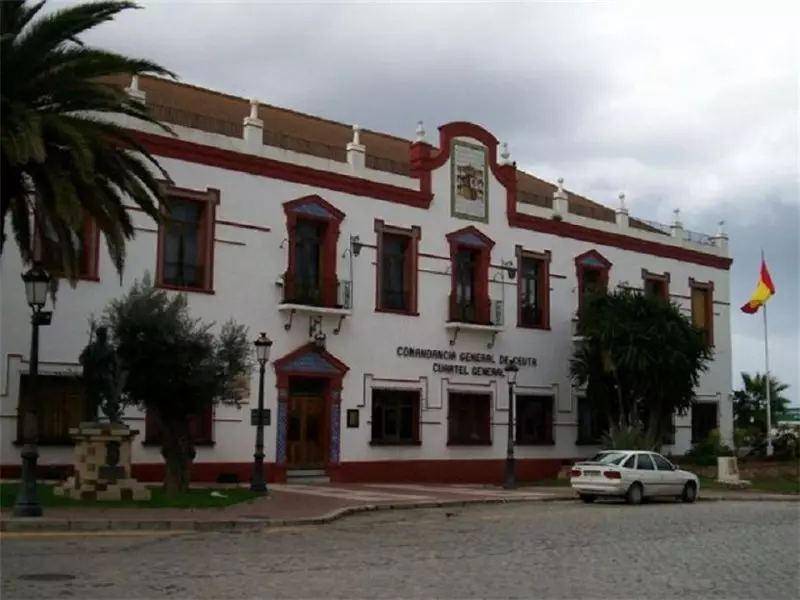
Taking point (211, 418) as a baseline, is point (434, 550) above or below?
below

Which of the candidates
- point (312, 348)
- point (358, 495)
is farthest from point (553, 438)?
point (358, 495)

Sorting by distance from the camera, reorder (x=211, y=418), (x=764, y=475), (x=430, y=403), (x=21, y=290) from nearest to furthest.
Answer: (x=21, y=290)
(x=211, y=418)
(x=430, y=403)
(x=764, y=475)

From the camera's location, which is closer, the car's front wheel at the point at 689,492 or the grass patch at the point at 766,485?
the car's front wheel at the point at 689,492

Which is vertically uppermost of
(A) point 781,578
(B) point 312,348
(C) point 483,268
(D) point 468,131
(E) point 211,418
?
(D) point 468,131

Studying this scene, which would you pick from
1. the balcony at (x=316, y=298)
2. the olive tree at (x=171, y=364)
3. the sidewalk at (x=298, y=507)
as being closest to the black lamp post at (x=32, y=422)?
the sidewalk at (x=298, y=507)

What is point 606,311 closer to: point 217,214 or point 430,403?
point 430,403

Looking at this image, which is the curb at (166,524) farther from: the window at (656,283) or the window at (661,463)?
the window at (656,283)

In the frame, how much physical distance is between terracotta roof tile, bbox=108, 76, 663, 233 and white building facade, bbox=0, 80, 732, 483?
201 millimetres

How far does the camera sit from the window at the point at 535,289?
Result: 123 feet

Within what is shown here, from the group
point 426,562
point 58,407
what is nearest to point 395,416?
point 58,407

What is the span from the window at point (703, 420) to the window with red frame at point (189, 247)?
71.0ft

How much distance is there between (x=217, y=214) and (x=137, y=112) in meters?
9.11

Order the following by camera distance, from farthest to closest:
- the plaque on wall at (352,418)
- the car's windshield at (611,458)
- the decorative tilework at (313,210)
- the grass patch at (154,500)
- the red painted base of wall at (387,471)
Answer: the plaque on wall at (352,418)
the decorative tilework at (313,210)
the car's windshield at (611,458)
the red painted base of wall at (387,471)
the grass patch at (154,500)

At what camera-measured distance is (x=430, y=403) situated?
34281 millimetres
